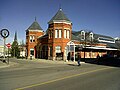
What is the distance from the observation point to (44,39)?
51.0 meters

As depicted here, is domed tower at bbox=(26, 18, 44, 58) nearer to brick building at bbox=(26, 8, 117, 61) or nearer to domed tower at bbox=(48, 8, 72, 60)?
brick building at bbox=(26, 8, 117, 61)

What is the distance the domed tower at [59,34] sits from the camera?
43.9 meters

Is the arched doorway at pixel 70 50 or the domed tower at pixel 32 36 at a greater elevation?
the domed tower at pixel 32 36

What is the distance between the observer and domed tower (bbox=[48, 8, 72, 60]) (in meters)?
43.9

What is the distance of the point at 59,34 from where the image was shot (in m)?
44.4

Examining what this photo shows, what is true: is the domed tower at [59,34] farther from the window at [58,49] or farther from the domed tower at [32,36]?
the domed tower at [32,36]

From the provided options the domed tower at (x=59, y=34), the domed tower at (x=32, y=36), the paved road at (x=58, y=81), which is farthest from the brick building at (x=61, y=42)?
the paved road at (x=58, y=81)

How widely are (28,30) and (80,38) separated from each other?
49.1 ft

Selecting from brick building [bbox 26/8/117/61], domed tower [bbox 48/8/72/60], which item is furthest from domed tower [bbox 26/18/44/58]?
domed tower [bbox 48/8/72/60]

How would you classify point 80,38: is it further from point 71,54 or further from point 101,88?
→ point 101,88

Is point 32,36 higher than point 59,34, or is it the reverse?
point 32,36

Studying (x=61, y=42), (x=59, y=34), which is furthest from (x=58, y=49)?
(x=59, y=34)

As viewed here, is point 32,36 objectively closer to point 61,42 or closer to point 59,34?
point 59,34

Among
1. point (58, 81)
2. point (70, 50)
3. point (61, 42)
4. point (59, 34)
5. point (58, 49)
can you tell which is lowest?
point (58, 81)
